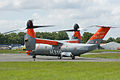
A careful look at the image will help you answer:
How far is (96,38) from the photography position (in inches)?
2207

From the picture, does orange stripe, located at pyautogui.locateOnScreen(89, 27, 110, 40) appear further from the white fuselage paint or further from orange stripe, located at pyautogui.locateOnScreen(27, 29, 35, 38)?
orange stripe, located at pyautogui.locateOnScreen(27, 29, 35, 38)

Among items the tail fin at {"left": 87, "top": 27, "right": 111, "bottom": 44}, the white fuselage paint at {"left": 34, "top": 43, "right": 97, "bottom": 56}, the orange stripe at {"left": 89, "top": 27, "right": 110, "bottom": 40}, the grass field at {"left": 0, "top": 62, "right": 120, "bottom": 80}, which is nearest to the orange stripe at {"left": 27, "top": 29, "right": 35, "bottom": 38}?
the white fuselage paint at {"left": 34, "top": 43, "right": 97, "bottom": 56}

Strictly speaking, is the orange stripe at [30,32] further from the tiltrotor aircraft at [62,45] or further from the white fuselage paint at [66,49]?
the white fuselage paint at [66,49]

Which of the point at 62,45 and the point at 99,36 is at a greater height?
the point at 99,36

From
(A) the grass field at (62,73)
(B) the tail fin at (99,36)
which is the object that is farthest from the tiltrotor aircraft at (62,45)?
(A) the grass field at (62,73)

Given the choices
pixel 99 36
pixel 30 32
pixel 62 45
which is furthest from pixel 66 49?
pixel 30 32

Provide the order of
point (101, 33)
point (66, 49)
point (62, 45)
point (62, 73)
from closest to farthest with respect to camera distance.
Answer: point (62, 73), point (66, 49), point (101, 33), point (62, 45)

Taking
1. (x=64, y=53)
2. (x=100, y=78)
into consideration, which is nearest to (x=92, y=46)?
(x=64, y=53)

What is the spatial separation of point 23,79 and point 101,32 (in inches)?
1490

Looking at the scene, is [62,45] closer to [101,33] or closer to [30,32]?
[30,32]

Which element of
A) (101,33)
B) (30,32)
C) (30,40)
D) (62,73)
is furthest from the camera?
(101,33)

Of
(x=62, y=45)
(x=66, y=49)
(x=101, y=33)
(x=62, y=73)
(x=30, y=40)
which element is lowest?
(x=62, y=73)

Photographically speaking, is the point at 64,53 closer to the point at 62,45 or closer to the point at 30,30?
the point at 62,45

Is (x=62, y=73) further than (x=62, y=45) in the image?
No
